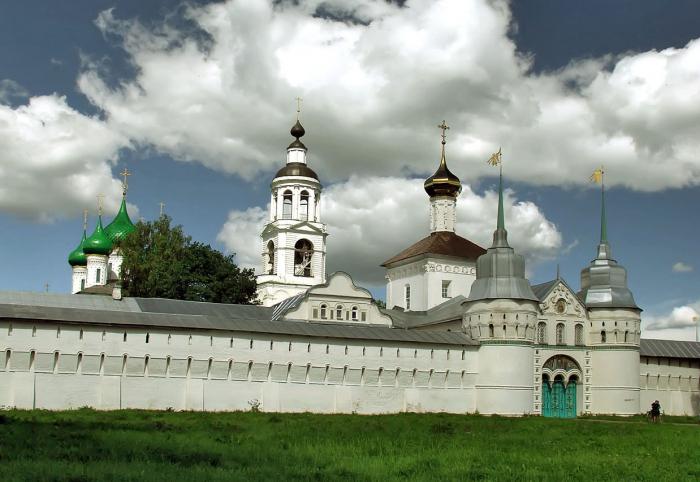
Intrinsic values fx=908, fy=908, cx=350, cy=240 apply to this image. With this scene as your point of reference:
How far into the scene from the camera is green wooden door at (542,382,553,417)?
3916 cm

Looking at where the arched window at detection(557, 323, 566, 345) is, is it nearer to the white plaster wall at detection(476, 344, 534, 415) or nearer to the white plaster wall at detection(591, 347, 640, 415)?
the white plaster wall at detection(591, 347, 640, 415)

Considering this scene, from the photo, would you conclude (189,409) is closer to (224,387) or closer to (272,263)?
(224,387)

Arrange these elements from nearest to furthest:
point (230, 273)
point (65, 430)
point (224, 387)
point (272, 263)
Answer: point (65, 430)
point (224, 387)
point (230, 273)
point (272, 263)

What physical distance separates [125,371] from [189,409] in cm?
256

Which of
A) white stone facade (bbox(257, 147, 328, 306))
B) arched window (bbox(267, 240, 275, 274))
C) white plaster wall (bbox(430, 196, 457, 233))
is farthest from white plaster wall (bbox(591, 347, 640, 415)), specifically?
arched window (bbox(267, 240, 275, 274))

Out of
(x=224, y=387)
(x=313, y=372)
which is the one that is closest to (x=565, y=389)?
(x=313, y=372)

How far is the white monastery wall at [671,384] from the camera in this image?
4309 centimetres

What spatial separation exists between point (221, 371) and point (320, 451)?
15624 mm

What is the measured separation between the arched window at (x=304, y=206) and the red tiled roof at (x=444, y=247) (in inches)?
217

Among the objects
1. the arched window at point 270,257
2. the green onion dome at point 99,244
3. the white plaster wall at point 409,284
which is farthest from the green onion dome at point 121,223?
the white plaster wall at point 409,284

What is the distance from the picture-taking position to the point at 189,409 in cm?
3156

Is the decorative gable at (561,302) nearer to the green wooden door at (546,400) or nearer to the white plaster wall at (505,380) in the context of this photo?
the white plaster wall at (505,380)

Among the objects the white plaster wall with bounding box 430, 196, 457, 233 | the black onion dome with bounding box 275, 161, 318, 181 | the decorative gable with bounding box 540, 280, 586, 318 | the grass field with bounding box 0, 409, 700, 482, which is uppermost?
the black onion dome with bounding box 275, 161, 318, 181

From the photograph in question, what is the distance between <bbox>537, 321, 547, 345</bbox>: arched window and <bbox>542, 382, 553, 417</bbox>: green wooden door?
1818 millimetres
